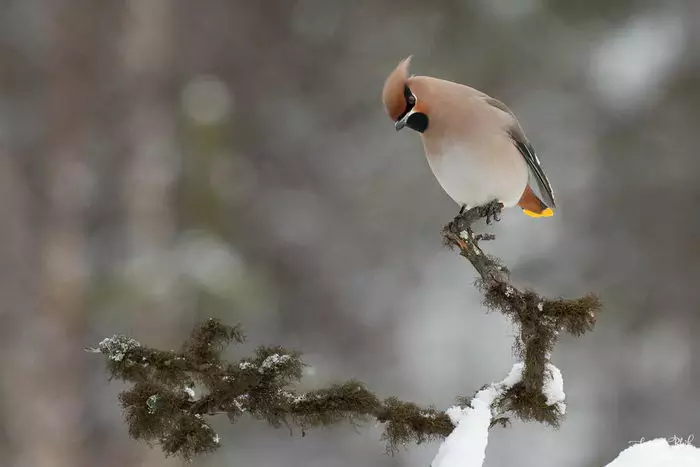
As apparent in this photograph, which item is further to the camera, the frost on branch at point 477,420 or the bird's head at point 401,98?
the bird's head at point 401,98

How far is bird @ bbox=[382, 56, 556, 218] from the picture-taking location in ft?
3.75

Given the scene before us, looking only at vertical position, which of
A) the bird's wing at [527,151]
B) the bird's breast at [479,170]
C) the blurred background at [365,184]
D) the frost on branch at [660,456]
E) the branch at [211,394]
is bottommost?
the frost on branch at [660,456]

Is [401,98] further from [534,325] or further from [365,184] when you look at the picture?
[365,184]

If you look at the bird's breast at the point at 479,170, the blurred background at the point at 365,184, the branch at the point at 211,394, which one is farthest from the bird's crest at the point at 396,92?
the blurred background at the point at 365,184

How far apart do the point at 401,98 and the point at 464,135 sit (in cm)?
15

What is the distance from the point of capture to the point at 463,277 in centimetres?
427

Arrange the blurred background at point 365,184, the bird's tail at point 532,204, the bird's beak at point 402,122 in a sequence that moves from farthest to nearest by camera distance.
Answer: the blurred background at point 365,184
the bird's tail at point 532,204
the bird's beak at point 402,122

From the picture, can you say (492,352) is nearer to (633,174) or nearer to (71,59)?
(633,174)

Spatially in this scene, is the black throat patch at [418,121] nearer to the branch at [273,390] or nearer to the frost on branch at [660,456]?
the branch at [273,390]

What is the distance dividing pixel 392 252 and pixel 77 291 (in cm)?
160

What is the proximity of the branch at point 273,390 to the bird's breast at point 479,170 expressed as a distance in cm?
28

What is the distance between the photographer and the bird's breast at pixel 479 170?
4.07ft

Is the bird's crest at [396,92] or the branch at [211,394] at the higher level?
the bird's crest at [396,92]

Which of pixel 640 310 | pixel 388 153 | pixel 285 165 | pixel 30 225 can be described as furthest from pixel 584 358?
pixel 30 225
